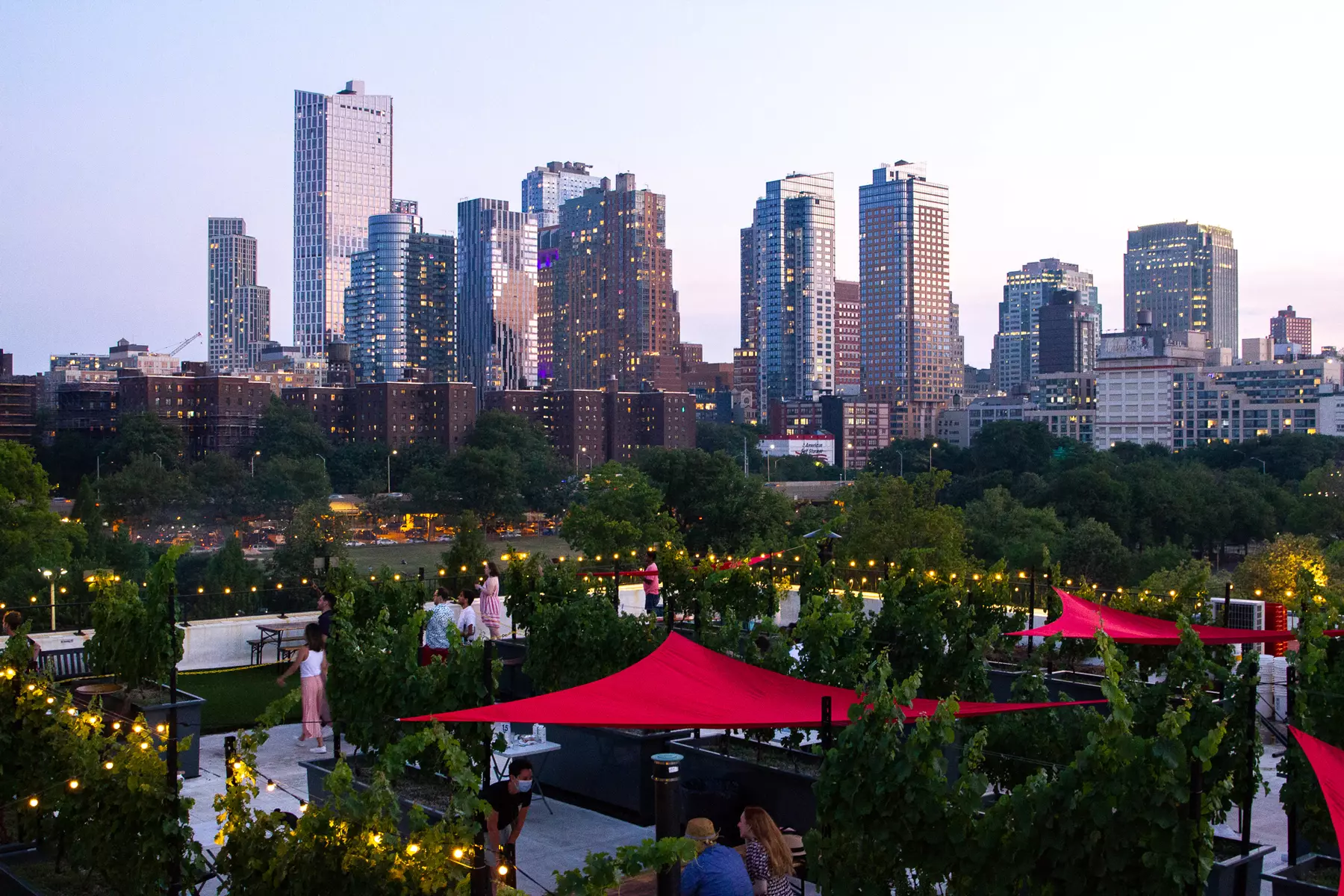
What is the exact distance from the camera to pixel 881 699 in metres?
6.42

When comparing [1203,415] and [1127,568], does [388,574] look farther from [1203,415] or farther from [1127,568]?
[1203,415]

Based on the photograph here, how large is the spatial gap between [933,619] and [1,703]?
26.1 ft

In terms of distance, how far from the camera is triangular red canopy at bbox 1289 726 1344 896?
6.49 metres

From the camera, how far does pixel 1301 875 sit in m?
7.82

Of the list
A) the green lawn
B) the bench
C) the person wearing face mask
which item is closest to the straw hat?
the person wearing face mask

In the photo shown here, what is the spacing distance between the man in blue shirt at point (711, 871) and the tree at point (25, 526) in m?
39.0

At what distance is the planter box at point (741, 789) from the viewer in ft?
30.4

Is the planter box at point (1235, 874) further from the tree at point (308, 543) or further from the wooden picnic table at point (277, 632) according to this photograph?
the tree at point (308, 543)

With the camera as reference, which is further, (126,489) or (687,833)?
(126,489)

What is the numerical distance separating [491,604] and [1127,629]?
24.6 feet

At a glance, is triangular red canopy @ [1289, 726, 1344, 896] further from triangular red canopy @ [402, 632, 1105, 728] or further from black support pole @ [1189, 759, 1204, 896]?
triangular red canopy @ [402, 632, 1105, 728]

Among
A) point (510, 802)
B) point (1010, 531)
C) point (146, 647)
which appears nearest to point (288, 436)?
point (1010, 531)

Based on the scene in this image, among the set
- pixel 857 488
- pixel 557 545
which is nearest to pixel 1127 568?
pixel 857 488

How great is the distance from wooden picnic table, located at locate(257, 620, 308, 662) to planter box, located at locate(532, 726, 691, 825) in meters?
7.05
